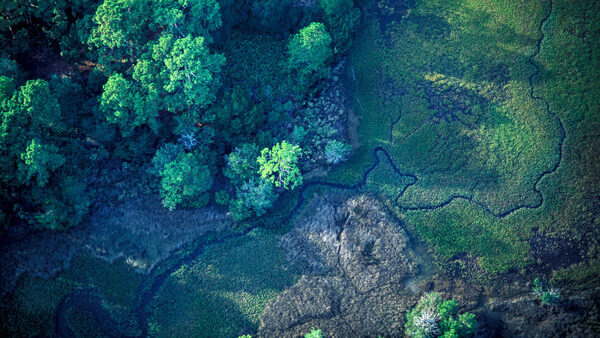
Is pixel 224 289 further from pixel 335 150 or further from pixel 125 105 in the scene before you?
pixel 125 105

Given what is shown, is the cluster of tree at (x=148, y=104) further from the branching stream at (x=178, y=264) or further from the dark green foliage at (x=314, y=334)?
the dark green foliage at (x=314, y=334)

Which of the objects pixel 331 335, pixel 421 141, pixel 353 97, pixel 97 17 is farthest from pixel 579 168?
pixel 97 17

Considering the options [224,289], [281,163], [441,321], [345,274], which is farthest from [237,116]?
[441,321]

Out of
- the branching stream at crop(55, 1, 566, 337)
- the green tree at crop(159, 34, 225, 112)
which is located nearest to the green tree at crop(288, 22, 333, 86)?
the green tree at crop(159, 34, 225, 112)

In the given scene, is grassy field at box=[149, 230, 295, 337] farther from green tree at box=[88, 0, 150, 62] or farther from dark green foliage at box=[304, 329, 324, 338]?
green tree at box=[88, 0, 150, 62]

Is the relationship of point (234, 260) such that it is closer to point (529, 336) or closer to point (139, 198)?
point (139, 198)
